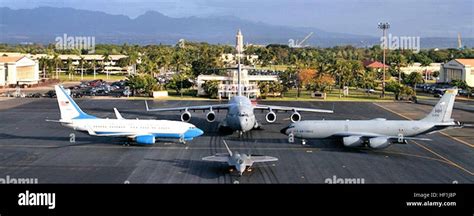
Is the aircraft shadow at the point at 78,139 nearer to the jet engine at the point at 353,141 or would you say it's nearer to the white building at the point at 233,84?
the jet engine at the point at 353,141

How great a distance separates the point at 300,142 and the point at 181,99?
53499 mm

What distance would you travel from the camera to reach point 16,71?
14025cm

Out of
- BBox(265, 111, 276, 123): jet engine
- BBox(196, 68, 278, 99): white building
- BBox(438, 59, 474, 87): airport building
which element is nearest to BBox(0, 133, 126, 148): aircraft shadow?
BBox(265, 111, 276, 123): jet engine

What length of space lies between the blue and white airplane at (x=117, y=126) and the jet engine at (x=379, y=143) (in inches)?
779

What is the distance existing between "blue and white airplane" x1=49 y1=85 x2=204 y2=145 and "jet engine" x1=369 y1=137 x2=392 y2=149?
64.9ft

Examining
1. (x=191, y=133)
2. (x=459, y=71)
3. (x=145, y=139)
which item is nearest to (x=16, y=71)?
(x=145, y=139)

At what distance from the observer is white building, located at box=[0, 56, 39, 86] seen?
136 meters

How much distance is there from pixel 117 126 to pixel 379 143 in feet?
88.7

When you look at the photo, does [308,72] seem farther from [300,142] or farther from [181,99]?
[300,142]

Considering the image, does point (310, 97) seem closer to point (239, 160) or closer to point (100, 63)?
point (239, 160)

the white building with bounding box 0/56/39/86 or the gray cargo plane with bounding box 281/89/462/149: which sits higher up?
the white building with bounding box 0/56/39/86

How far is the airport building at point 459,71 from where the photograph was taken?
141 metres

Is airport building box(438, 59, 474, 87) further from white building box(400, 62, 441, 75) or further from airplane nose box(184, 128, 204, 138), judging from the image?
airplane nose box(184, 128, 204, 138)

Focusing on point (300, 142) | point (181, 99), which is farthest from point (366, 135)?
point (181, 99)
